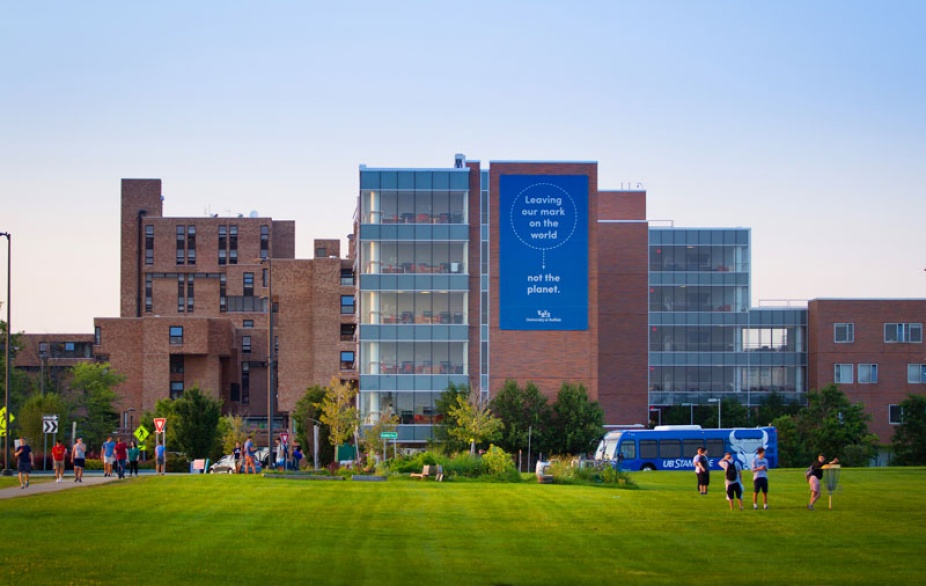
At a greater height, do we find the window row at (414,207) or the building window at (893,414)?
the window row at (414,207)

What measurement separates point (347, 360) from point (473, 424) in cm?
3841

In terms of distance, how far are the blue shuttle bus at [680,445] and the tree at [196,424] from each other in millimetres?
31561

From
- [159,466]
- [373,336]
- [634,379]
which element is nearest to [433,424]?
[373,336]

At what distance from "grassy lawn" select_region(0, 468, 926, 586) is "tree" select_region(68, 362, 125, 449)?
67018 mm

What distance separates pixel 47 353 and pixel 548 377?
208 ft

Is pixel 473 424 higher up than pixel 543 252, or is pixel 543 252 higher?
pixel 543 252

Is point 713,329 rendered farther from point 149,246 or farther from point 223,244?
point 149,246

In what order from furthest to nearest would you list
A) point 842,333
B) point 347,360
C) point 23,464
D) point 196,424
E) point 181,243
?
point 181,243
point 347,360
point 842,333
point 196,424
point 23,464

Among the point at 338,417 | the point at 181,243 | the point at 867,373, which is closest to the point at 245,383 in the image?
the point at 181,243

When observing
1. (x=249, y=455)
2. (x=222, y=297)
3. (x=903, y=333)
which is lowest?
(x=249, y=455)

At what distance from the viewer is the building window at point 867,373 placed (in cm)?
10388

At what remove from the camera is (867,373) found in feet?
342

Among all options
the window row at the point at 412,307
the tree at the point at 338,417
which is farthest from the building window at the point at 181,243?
the tree at the point at 338,417

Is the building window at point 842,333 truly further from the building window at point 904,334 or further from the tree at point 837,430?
the tree at point 837,430
